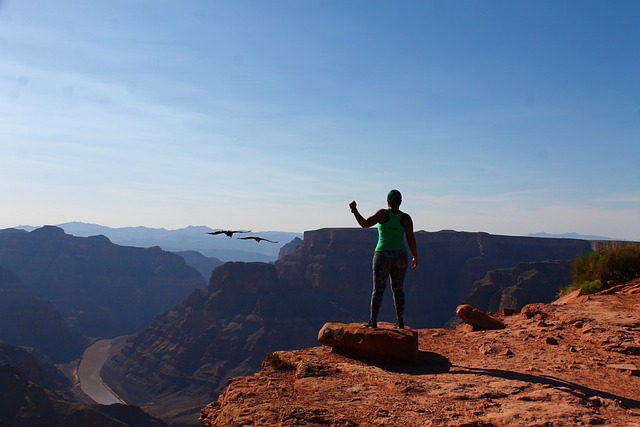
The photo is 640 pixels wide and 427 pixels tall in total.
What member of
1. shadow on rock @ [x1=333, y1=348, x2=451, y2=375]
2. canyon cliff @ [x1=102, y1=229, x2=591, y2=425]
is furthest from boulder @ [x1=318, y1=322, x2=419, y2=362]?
canyon cliff @ [x1=102, y1=229, x2=591, y2=425]

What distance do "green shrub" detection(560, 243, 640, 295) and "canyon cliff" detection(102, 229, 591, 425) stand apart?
71.3 meters

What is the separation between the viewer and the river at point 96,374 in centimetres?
8206

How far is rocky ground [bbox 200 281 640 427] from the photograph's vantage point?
525cm

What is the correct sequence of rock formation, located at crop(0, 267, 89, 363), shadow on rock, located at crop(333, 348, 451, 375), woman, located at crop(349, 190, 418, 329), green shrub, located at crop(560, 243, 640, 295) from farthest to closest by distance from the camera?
rock formation, located at crop(0, 267, 89, 363) < green shrub, located at crop(560, 243, 640, 295) < woman, located at crop(349, 190, 418, 329) < shadow on rock, located at crop(333, 348, 451, 375)

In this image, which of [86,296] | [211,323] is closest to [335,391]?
[211,323]

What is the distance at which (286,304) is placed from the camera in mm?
96875

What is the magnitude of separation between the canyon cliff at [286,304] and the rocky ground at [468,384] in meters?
76.1

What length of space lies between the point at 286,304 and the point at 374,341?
90.7 m

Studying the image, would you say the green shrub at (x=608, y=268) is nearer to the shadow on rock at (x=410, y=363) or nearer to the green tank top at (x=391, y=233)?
the shadow on rock at (x=410, y=363)

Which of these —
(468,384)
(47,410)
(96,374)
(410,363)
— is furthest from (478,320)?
(96,374)

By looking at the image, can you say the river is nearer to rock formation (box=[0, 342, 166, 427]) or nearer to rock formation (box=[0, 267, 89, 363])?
rock formation (box=[0, 267, 89, 363])

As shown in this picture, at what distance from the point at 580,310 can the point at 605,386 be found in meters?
4.83

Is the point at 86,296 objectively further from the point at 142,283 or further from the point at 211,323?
the point at 211,323

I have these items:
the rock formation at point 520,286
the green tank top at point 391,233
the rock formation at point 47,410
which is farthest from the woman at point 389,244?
the rock formation at point 520,286
